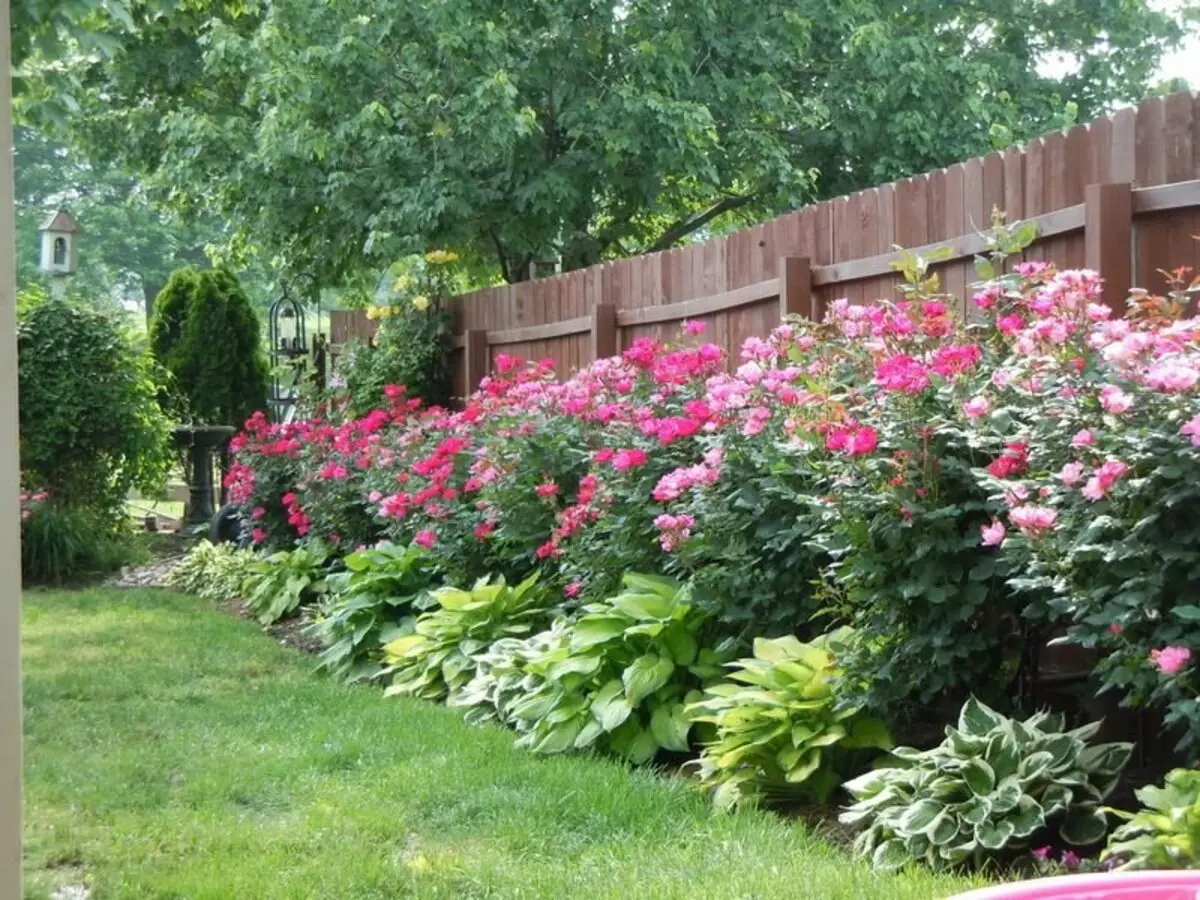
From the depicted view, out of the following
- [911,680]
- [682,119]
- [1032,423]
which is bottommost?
[911,680]

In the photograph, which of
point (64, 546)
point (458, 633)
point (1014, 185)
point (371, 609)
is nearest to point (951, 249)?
point (1014, 185)

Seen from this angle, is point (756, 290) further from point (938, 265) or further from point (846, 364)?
point (846, 364)

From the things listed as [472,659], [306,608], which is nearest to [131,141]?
[306,608]

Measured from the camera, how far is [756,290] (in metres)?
5.11

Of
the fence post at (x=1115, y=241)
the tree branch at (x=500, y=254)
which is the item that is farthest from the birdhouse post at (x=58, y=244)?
the fence post at (x=1115, y=241)

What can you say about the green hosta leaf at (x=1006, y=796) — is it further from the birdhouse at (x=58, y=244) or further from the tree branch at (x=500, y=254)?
the tree branch at (x=500, y=254)

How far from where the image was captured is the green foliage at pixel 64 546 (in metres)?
7.75

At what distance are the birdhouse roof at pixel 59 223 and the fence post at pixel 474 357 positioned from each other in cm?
240

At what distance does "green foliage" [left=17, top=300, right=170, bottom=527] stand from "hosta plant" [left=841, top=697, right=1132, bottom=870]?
665 cm

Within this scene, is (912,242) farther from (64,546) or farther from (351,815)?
(64,546)

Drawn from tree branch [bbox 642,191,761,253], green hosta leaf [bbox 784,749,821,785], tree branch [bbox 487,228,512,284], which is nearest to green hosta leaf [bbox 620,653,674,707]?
green hosta leaf [bbox 784,749,821,785]

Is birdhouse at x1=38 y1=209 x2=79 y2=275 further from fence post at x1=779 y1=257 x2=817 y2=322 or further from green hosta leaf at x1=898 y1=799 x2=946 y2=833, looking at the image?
green hosta leaf at x1=898 y1=799 x2=946 y2=833

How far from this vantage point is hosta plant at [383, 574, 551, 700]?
4.59m

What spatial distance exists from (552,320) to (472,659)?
308 cm
